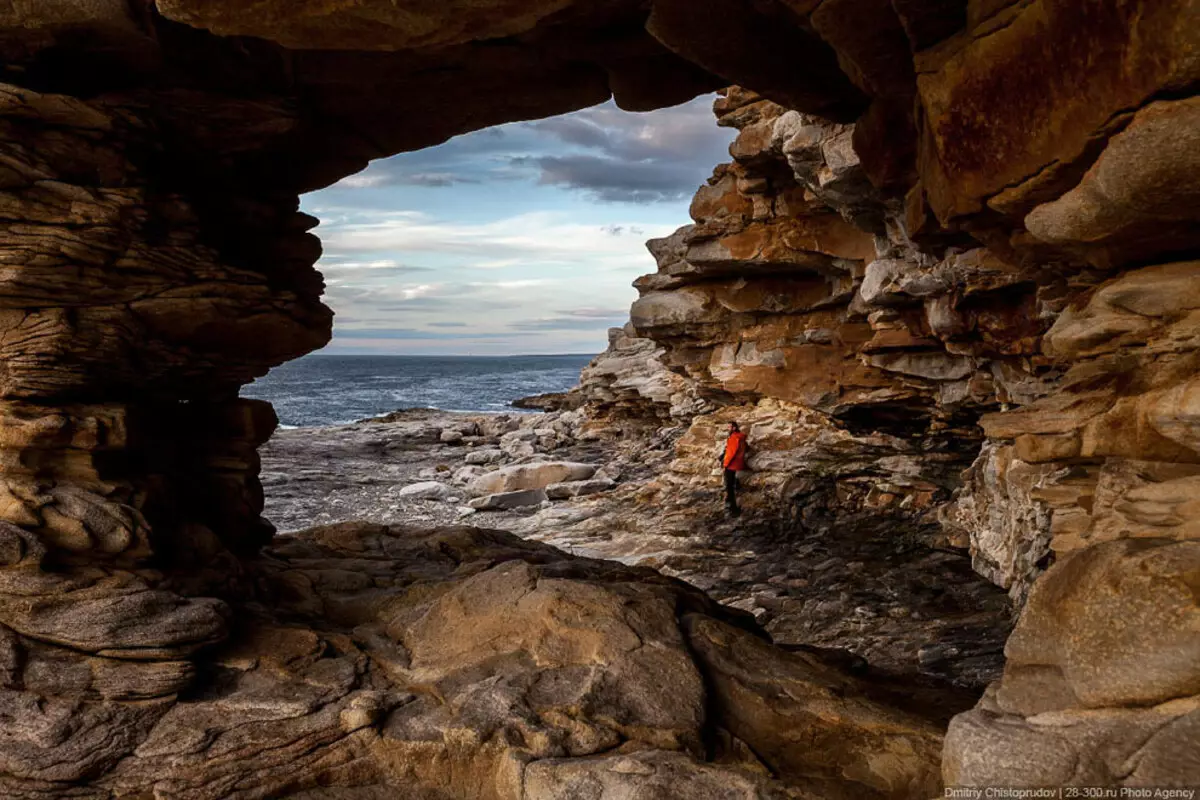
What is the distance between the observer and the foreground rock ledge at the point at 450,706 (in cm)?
746

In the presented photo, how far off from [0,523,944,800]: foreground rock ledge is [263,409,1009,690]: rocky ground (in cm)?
379

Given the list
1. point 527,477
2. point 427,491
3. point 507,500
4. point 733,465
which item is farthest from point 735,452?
point 427,491

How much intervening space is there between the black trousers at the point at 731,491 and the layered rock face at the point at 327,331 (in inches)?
349

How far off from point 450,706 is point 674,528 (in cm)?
1523

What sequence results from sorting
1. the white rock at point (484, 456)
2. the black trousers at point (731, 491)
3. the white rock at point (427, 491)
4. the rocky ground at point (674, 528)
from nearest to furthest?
the rocky ground at point (674, 528)
the black trousers at point (731, 491)
the white rock at point (427, 491)
the white rock at point (484, 456)

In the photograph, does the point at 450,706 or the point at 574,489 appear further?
the point at 574,489

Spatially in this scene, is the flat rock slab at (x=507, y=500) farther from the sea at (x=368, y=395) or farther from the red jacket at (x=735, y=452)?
the sea at (x=368, y=395)

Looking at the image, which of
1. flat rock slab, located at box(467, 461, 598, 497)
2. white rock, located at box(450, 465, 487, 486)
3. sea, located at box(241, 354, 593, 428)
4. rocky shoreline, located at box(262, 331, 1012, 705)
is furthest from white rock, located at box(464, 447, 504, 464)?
sea, located at box(241, 354, 593, 428)

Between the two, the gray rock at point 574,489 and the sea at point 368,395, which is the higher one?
the gray rock at point 574,489

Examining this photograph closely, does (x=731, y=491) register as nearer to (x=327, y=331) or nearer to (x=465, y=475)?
(x=465, y=475)

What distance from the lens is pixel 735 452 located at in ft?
78.9

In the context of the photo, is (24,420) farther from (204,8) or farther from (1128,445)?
(1128,445)

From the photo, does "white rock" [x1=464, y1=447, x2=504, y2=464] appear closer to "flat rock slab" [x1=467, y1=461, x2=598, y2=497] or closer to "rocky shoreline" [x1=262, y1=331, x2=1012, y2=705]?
"rocky shoreline" [x1=262, y1=331, x2=1012, y2=705]

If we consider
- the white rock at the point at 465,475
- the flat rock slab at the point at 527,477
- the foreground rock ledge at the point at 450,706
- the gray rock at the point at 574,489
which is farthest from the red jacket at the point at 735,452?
the foreground rock ledge at the point at 450,706
